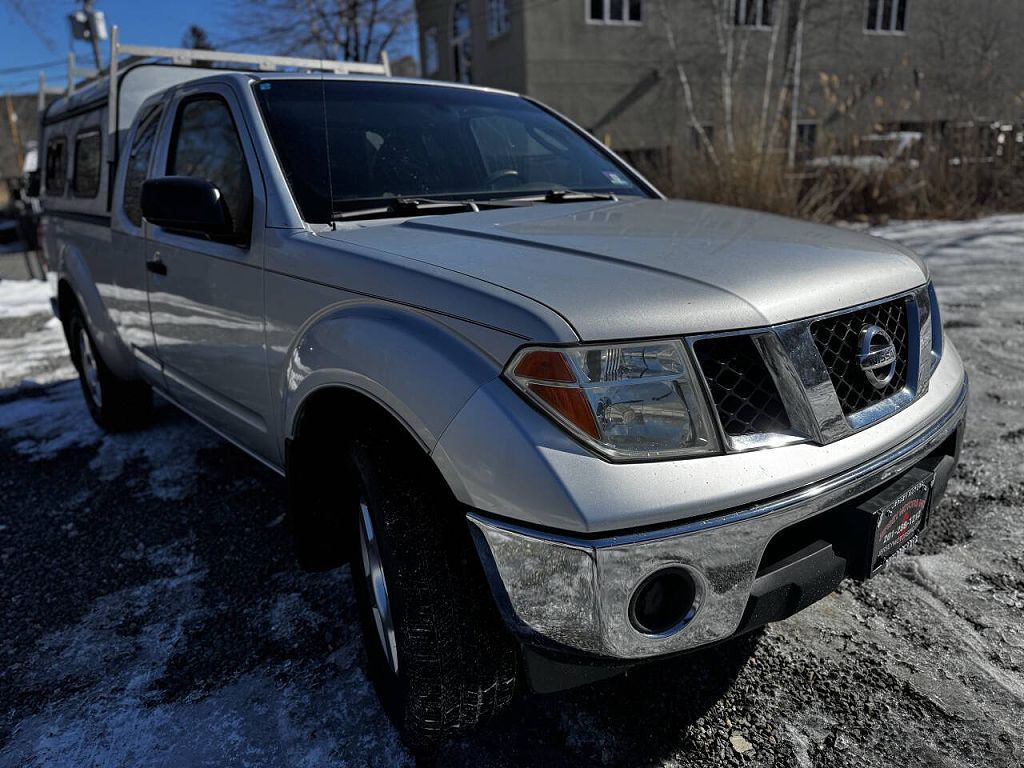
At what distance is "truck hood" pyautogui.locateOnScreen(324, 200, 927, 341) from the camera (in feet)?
5.05

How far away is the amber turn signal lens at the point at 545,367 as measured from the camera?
1.48 meters

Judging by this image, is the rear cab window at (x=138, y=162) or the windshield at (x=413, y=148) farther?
the rear cab window at (x=138, y=162)

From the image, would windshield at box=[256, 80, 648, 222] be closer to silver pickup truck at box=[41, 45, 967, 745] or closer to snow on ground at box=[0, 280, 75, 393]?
silver pickup truck at box=[41, 45, 967, 745]

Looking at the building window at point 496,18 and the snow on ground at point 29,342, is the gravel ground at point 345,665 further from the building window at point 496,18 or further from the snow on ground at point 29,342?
the building window at point 496,18

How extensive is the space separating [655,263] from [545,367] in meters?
0.46

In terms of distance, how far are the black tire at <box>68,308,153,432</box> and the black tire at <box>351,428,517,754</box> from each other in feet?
9.79

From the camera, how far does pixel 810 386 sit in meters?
1.60

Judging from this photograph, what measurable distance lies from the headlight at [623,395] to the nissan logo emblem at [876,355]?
0.49 meters

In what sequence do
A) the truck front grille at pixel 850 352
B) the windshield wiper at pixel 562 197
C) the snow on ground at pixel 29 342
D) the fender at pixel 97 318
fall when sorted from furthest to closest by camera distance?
the snow on ground at pixel 29 342 < the fender at pixel 97 318 < the windshield wiper at pixel 562 197 < the truck front grille at pixel 850 352

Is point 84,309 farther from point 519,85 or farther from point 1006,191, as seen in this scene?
point 519,85

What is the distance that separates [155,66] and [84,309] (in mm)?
1365

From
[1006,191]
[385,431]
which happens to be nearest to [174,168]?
[385,431]

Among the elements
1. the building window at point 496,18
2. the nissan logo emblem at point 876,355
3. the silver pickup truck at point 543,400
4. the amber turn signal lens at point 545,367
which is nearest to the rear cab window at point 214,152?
the silver pickup truck at point 543,400

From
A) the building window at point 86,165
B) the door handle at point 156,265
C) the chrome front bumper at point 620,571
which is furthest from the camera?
the building window at point 86,165
